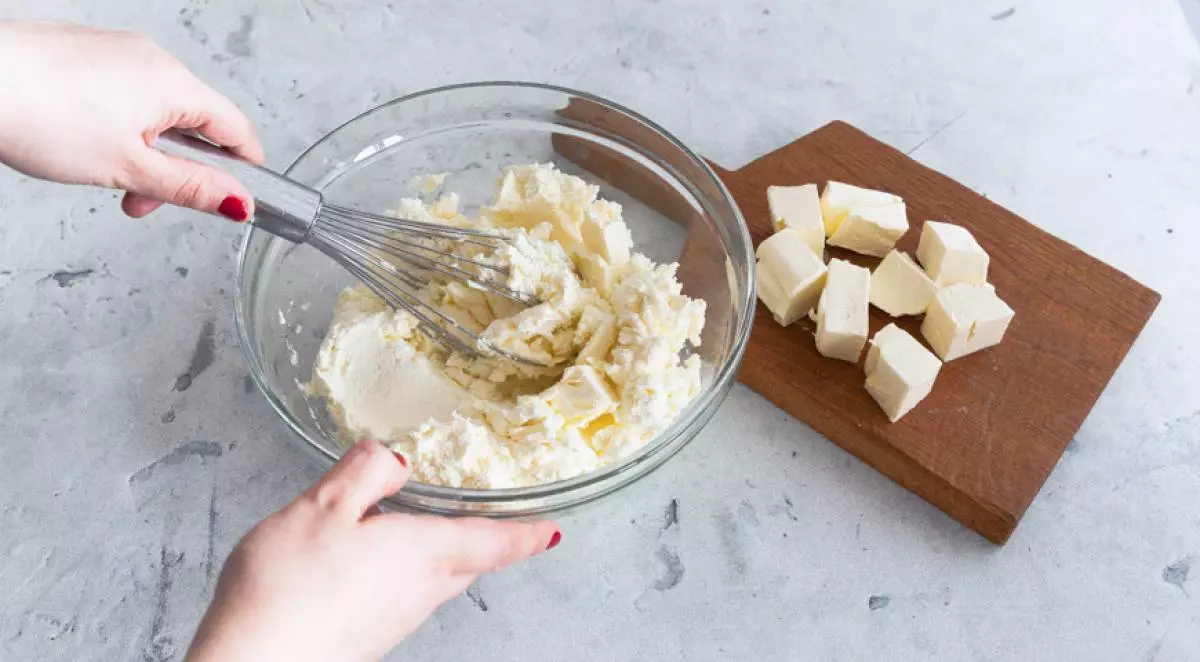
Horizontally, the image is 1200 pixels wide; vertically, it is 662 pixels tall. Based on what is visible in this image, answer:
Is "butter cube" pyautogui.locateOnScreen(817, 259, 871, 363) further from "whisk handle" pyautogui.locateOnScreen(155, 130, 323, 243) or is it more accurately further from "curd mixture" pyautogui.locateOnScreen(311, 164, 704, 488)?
"whisk handle" pyautogui.locateOnScreen(155, 130, 323, 243)

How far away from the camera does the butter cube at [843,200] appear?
163 centimetres

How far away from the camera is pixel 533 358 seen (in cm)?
136

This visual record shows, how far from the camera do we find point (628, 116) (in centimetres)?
159

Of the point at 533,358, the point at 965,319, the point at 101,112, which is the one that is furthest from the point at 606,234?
the point at 101,112

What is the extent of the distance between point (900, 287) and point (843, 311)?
130 mm

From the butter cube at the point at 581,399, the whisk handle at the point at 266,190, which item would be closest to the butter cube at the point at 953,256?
the butter cube at the point at 581,399

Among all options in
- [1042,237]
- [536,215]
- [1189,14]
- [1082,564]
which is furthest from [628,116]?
[1189,14]

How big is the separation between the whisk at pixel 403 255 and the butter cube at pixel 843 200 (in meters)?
0.57

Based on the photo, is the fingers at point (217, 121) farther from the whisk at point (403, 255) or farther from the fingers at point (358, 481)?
the fingers at point (358, 481)

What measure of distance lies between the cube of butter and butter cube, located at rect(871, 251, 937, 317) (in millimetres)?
105

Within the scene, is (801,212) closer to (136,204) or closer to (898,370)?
(898,370)

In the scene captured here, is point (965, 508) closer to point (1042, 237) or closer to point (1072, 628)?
point (1072, 628)

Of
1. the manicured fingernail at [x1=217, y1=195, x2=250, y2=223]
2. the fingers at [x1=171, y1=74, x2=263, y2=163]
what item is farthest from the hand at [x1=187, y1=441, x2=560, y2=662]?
the fingers at [x1=171, y1=74, x2=263, y2=163]

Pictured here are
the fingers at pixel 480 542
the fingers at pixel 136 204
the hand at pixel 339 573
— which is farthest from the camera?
the fingers at pixel 136 204
